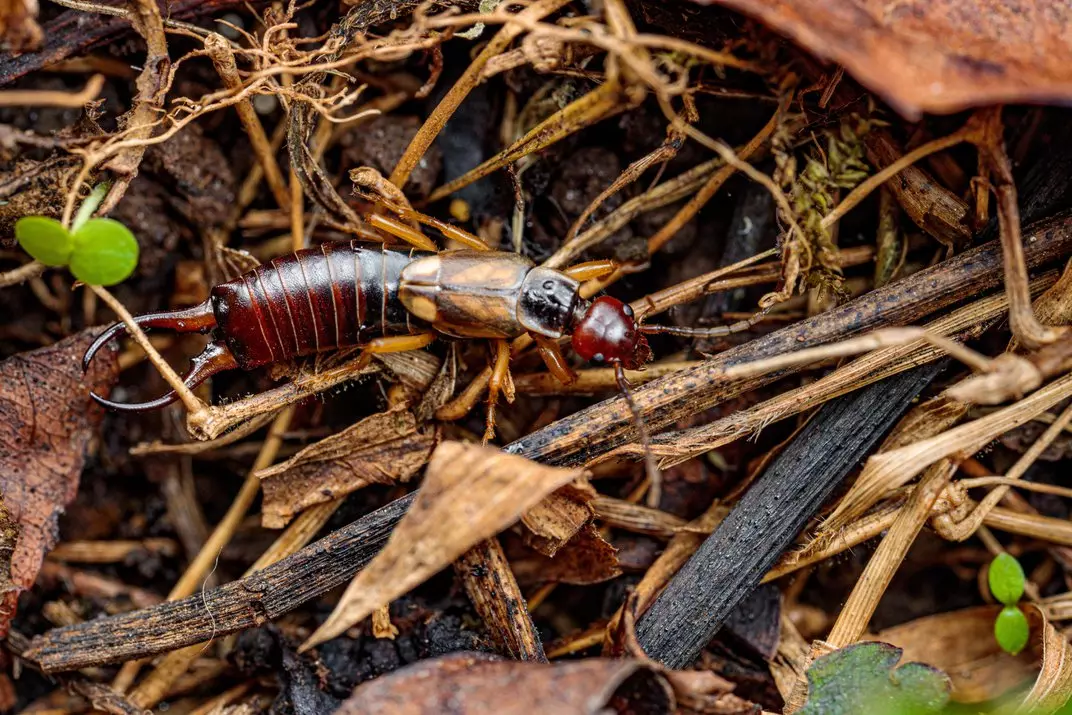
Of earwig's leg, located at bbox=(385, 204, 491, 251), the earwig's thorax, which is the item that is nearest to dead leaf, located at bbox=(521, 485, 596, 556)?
the earwig's thorax

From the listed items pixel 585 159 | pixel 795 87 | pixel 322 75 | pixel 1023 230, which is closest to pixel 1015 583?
pixel 1023 230

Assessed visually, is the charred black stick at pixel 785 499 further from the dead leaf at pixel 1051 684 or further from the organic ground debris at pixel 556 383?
the dead leaf at pixel 1051 684

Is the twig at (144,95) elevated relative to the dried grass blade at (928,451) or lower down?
elevated

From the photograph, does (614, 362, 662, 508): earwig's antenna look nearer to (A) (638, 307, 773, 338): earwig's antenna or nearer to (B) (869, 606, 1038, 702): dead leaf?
(A) (638, 307, 773, 338): earwig's antenna

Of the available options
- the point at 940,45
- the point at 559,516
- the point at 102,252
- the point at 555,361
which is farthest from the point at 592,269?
the point at 102,252

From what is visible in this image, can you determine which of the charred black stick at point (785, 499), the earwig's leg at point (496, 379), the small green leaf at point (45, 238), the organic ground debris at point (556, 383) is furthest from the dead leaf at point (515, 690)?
the small green leaf at point (45, 238)

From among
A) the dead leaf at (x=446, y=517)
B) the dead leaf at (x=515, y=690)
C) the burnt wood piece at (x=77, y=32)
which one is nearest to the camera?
the dead leaf at (x=515, y=690)

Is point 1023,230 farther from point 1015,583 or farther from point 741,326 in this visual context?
point 1015,583
